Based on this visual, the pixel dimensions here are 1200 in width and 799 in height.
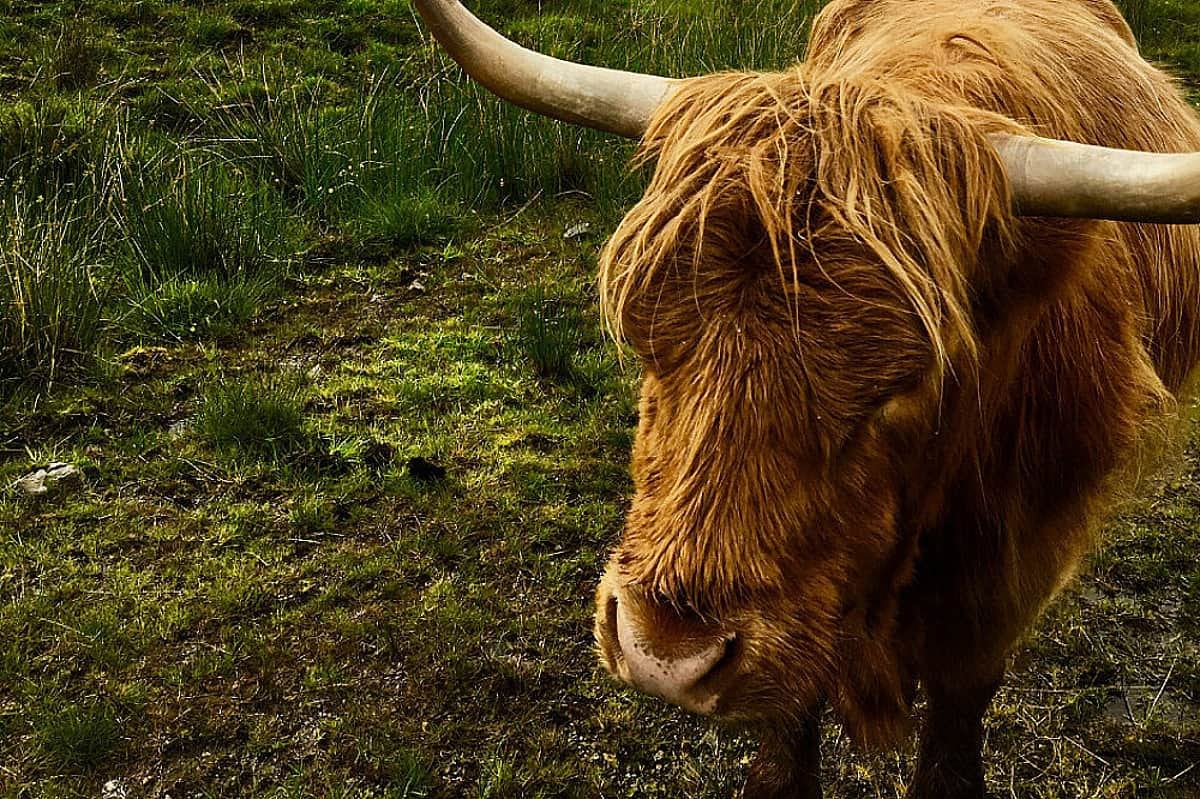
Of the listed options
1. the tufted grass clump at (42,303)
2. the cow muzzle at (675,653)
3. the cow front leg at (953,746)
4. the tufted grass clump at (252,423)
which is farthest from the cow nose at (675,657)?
the tufted grass clump at (42,303)

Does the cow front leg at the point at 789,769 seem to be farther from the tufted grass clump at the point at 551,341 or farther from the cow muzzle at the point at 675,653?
the tufted grass clump at the point at 551,341

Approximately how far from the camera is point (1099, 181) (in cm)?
155

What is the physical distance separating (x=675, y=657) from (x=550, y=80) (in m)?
1.12

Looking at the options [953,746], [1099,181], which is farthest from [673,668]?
[953,746]

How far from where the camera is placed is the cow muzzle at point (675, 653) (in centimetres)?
160

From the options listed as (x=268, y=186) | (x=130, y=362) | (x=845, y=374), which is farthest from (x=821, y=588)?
(x=268, y=186)

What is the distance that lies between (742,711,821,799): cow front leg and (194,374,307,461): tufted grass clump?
210 centimetres

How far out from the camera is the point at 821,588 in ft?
5.63

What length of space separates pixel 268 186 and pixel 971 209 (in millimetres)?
4400

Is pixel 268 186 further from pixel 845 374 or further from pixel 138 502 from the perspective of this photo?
pixel 845 374

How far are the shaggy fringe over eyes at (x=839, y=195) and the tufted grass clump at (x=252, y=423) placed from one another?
2451 millimetres

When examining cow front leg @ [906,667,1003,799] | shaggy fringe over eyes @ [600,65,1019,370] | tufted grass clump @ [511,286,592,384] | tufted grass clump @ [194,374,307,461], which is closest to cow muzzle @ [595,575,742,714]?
shaggy fringe over eyes @ [600,65,1019,370]

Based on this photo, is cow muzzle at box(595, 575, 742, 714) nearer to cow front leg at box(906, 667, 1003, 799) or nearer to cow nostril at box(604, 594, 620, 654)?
cow nostril at box(604, 594, 620, 654)

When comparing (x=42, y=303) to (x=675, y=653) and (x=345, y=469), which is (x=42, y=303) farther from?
(x=675, y=653)
